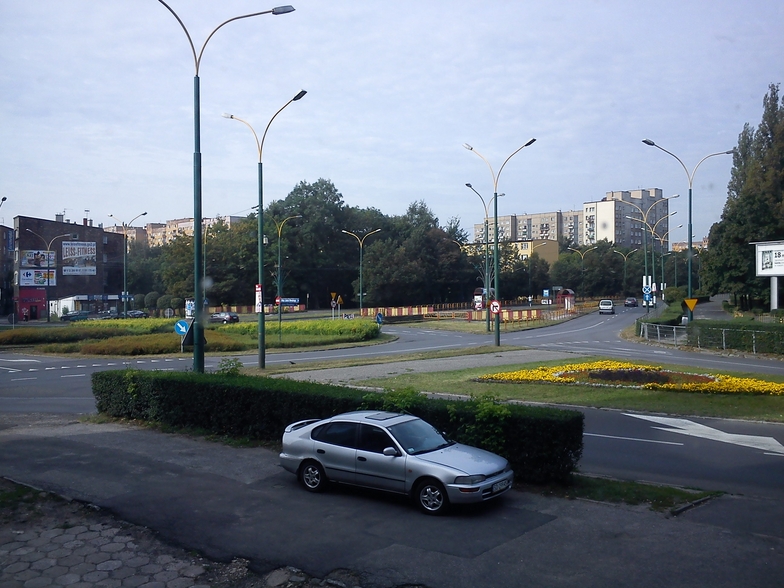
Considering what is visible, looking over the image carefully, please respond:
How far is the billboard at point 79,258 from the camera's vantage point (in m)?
81.0

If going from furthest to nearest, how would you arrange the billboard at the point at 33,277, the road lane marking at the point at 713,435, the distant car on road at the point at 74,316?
the billboard at the point at 33,277, the distant car on road at the point at 74,316, the road lane marking at the point at 713,435

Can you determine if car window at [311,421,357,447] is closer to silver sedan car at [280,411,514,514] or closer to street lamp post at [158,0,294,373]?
silver sedan car at [280,411,514,514]

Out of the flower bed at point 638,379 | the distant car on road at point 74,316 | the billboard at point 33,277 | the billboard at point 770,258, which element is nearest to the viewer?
the flower bed at point 638,379

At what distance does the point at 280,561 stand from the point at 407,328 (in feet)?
180

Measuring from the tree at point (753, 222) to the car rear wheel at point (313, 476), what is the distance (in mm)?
59537

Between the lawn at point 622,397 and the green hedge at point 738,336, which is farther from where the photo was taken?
the green hedge at point 738,336

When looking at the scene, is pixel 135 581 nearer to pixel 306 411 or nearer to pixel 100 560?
pixel 100 560

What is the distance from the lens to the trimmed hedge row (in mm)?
10328

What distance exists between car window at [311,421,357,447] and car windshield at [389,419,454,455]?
603 mm

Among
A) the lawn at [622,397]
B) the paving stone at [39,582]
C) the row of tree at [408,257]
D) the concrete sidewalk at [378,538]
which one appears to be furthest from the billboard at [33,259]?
the paving stone at [39,582]

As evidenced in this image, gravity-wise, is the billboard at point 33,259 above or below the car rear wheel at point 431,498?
above

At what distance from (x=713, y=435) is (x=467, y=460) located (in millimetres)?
8019

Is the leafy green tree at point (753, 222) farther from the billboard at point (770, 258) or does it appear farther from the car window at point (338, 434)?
the car window at point (338, 434)

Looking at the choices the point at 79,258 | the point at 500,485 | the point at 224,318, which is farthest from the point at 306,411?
the point at 79,258
